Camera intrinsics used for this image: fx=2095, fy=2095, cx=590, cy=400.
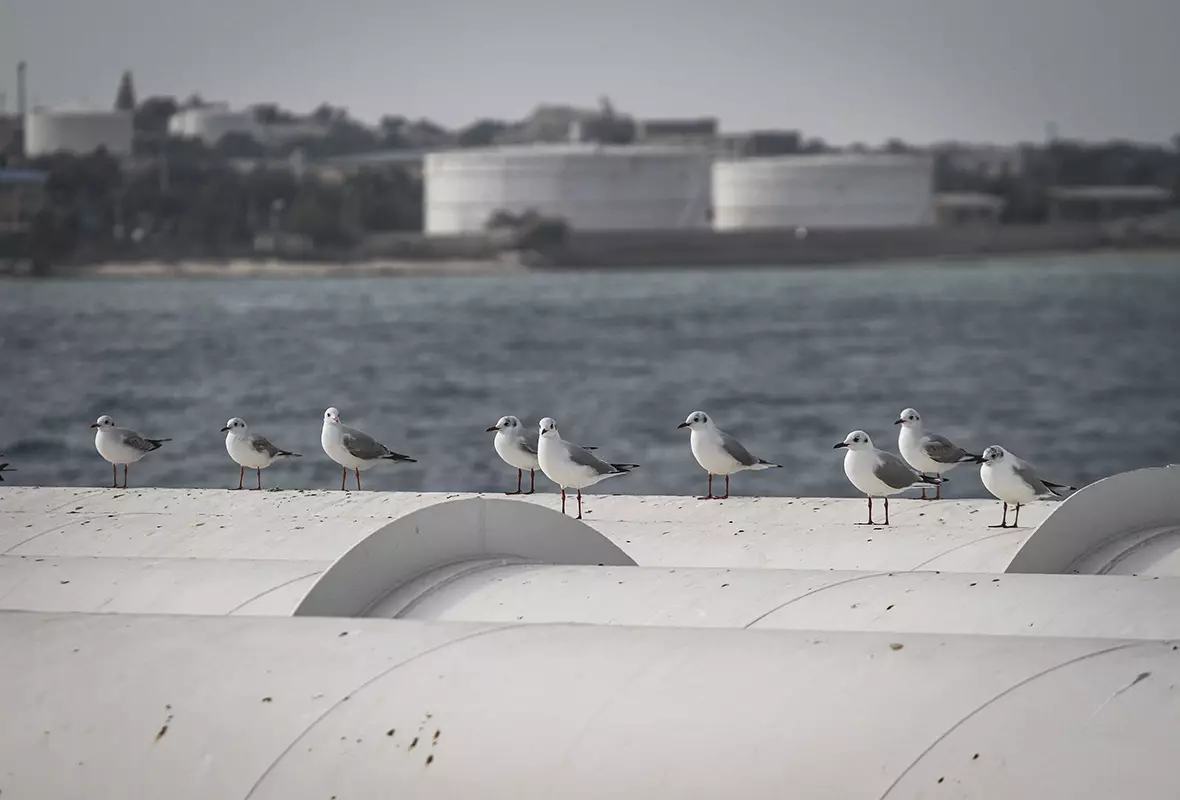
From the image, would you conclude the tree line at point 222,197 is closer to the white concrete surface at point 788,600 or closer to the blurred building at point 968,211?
the blurred building at point 968,211

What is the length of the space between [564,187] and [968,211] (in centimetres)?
3360

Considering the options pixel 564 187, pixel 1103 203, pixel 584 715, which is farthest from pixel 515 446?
pixel 1103 203

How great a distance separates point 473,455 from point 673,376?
96.7 feet

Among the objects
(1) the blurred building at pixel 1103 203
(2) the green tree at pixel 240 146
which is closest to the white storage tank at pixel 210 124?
(2) the green tree at pixel 240 146

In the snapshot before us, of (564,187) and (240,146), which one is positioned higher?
(240,146)

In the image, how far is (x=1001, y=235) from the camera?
16650 cm

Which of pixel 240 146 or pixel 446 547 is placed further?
pixel 240 146

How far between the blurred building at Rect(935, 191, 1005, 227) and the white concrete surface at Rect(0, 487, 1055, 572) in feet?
503

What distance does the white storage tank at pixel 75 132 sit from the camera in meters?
168

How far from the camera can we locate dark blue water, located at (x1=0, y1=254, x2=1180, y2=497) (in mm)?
52344

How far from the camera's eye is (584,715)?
18.1ft

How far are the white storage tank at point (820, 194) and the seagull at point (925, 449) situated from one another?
14449 cm

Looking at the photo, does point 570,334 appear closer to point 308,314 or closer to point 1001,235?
point 308,314

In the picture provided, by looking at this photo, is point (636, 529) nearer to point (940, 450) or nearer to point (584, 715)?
point (940, 450)
